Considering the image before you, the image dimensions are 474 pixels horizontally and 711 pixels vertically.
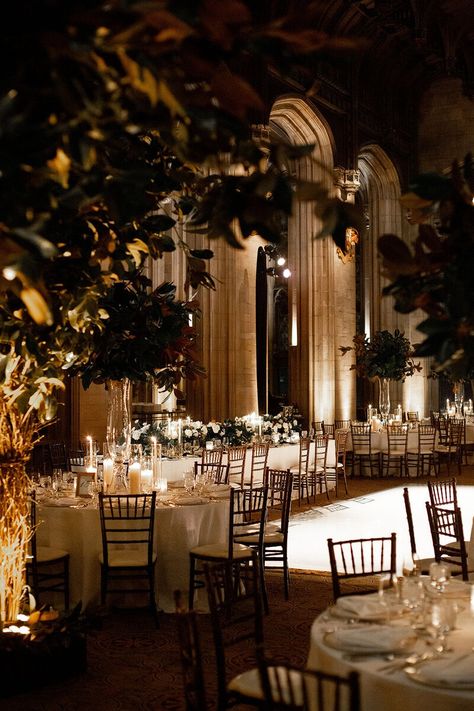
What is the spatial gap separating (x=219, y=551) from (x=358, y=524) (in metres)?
4.44

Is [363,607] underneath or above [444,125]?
underneath

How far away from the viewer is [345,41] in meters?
1.70

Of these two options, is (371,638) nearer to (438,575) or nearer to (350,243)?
(438,575)

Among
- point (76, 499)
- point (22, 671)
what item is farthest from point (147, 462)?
point (22, 671)

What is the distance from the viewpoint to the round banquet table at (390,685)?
2.76m

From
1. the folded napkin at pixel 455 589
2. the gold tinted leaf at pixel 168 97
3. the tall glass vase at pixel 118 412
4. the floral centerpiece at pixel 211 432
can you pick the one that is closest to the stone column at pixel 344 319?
the floral centerpiece at pixel 211 432

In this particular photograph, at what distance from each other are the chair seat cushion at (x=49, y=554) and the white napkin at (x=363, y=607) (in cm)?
307

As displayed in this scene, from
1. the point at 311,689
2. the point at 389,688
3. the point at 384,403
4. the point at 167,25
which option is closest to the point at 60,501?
the point at 311,689

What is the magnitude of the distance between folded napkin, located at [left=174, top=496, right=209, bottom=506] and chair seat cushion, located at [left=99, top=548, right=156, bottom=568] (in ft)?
1.46

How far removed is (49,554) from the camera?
6250mm

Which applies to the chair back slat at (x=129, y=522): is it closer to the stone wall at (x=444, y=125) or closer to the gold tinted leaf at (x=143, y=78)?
the gold tinted leaf at (x=143, y=78)

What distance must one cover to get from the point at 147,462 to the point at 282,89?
13.6 meters

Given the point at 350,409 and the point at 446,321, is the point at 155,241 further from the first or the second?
the point at 350,409

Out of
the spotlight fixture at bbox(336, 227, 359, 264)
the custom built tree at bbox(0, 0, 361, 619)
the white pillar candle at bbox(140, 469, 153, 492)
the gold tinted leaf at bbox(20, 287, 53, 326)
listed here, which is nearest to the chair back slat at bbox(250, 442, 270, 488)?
the white pillar candle at bbox(140, 469, 153, 492)
